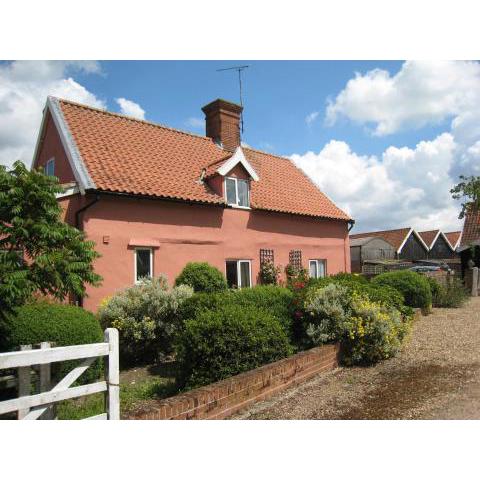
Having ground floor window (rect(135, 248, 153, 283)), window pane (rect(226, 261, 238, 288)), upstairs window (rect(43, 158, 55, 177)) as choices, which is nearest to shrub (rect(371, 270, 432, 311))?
window pane (rect(226, 261, 238, 288))

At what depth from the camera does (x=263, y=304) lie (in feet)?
28.4

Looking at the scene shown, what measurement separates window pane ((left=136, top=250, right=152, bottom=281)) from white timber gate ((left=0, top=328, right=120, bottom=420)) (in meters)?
8.35

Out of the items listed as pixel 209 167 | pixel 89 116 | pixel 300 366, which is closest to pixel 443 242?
pixel 209 167

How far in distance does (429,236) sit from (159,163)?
4686 cm

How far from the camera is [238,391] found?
562 centimetres

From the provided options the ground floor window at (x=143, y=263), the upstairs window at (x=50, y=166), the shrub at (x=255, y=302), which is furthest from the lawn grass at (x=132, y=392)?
the upstairs window at (x=50, y=166)

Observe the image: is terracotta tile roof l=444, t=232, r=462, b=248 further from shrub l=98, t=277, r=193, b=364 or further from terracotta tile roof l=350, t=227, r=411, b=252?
shrub l=98, t=277, r=193, b=364

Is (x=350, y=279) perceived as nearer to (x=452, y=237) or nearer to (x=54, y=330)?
(x=54, y=330)

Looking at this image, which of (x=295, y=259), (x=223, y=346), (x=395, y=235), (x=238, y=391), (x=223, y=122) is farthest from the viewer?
(x=395, y=235)

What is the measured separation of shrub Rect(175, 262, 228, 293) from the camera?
1287 cm

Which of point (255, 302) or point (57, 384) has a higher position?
point (255, 302)

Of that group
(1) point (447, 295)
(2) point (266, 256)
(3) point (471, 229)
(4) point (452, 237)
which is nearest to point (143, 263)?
(2) point (266, 256)

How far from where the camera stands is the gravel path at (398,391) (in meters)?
5.45

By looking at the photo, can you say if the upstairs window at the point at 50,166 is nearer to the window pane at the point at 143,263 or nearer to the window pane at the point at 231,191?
the window pane at the point at 143,263
